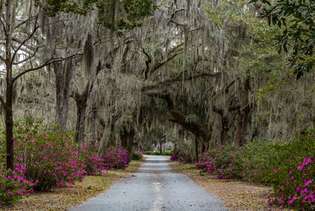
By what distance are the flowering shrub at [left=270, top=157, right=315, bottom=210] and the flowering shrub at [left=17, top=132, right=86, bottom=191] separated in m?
5.95

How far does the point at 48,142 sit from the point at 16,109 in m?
11.0

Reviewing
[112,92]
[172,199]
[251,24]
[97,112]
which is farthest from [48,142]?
[97,112]

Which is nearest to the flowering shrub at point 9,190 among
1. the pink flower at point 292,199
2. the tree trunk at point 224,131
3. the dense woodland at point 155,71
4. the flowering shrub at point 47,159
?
the dense woodland at point 155,71

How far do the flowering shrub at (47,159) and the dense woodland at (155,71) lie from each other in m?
0.38

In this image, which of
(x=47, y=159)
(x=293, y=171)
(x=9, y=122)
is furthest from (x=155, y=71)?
(x=293, y=171)

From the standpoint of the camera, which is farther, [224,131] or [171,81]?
[224,131]

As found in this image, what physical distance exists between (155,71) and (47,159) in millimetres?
12756

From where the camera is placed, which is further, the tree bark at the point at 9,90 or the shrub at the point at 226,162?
the shrub at the point at 226,162

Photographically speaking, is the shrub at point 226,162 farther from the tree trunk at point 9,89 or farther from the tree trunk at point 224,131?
the tree trunk at point 9,89

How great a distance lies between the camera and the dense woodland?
601 inches

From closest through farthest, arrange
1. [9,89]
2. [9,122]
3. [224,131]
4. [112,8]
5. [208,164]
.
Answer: [112,8] → [9,89] → [9,122] → [208,164] → [224,131]

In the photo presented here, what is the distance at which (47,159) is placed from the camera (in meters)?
15.0

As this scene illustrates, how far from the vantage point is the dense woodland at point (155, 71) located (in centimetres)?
1526

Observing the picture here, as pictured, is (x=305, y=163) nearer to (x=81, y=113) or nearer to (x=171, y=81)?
(x=81, y=113)
